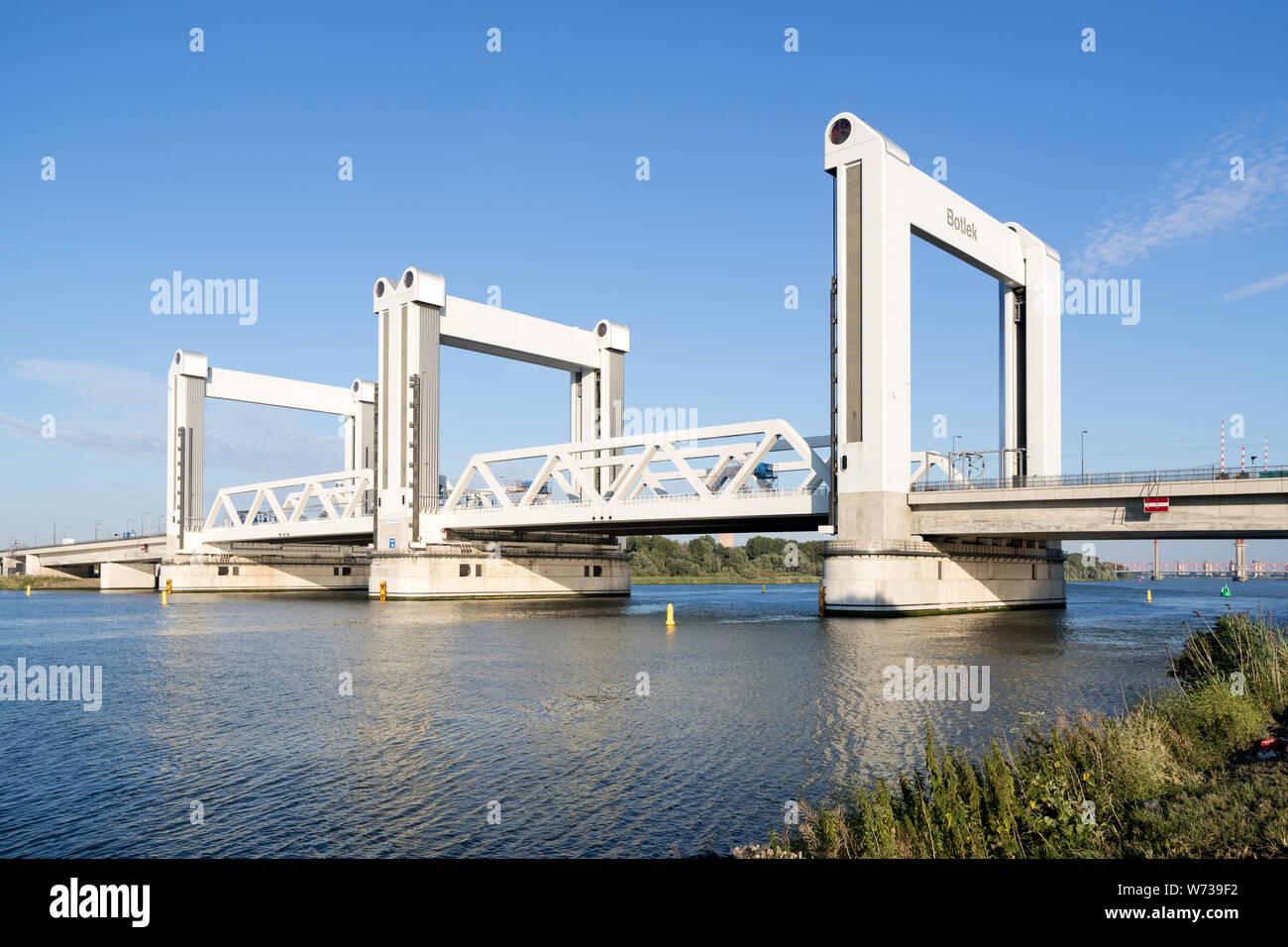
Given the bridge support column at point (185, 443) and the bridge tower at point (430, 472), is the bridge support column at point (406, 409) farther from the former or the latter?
the bridge support column at point (185, 443)

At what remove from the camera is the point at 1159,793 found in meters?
12.2

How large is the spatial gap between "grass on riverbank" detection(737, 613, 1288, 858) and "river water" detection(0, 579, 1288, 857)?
2937mm

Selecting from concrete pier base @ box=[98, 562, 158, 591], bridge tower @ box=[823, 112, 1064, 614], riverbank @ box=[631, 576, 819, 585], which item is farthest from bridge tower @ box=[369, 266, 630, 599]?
riverbank @ box=[631, 576, 819, 585]

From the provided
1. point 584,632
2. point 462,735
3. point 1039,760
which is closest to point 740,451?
point 584,632

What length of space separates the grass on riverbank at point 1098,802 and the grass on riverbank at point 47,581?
16510cm

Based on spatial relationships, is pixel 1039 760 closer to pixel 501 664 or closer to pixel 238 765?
pixel 238 765

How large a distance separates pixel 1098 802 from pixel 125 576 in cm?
14749

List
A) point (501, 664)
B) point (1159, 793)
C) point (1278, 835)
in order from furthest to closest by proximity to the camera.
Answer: point (501, 664)
point (1159, 793)
point (1278, 835)

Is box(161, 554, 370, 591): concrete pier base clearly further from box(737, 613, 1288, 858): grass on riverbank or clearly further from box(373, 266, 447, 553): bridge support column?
box(737, 613, 1288, 858): grass on riverbank

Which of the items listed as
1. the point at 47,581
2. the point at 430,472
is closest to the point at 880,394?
the point at 430,472

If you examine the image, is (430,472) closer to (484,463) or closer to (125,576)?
(484,463)

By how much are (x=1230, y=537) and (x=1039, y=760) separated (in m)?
50.3

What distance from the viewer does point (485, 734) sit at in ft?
71.3

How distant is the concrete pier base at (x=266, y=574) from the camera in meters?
115
